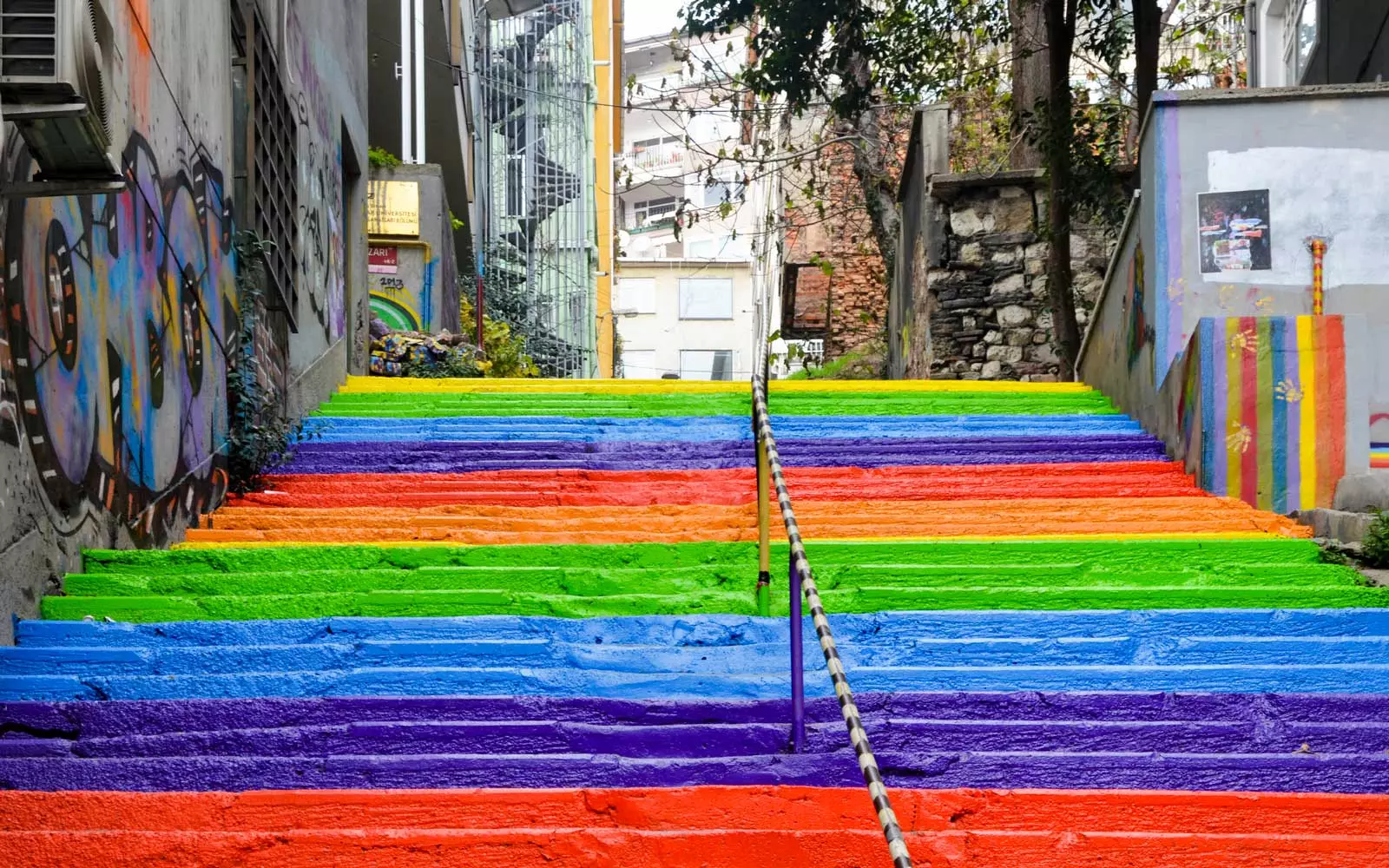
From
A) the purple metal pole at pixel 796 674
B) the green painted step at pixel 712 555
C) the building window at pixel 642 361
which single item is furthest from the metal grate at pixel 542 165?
the purple metal pole at pixel 796 674

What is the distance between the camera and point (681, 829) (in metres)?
3.65

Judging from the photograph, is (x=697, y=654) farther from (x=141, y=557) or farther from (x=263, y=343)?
(x=263, y=343)

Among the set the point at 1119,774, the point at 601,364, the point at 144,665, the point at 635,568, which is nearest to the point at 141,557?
the point at 144,665

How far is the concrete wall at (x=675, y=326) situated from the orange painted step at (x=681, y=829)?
46.5m

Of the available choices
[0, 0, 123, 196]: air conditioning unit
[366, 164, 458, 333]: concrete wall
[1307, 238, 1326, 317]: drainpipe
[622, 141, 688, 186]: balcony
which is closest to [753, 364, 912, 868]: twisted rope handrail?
[0, 0, 123, 196]: air conditioning unit

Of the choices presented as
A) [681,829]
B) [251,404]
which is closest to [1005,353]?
[251,404]

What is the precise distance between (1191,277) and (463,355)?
8548 millimetres

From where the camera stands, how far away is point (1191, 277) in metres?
8.78

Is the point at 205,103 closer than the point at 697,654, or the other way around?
the point at 697,654

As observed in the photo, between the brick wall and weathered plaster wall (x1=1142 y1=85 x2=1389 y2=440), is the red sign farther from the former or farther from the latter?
weathered plaster wall (x1=1142 y1=85 x2=1389 y2=440)

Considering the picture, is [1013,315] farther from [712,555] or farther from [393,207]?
[712,555]

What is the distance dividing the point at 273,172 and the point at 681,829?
6.80 meters

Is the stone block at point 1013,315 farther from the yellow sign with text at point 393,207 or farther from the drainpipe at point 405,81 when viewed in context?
the drainpipe at point 405,81

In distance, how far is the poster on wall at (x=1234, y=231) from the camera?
8.73 meters
